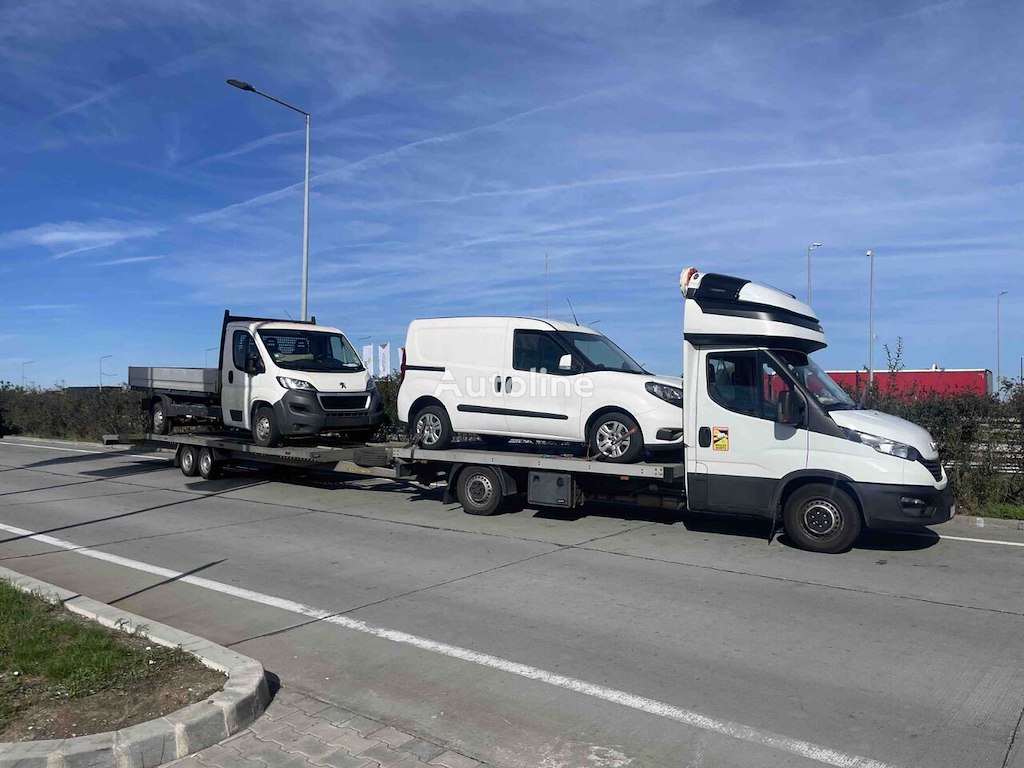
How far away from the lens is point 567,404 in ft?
34.8

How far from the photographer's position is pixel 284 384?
44.3 ft

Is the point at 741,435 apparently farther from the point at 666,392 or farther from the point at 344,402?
the point at 344,402

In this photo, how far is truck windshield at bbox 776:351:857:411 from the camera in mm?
8852

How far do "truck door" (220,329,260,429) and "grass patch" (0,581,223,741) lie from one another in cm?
847

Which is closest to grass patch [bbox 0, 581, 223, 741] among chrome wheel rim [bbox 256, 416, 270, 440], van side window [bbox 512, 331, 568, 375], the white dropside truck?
van side window [bbox 512, 331, 568, 375]

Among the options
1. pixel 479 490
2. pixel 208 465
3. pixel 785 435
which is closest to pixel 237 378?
pixel 208 465

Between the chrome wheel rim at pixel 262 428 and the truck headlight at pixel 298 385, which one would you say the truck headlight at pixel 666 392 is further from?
the chrome wheel rim at pixel 262 428

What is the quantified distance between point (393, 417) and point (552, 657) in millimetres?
12324

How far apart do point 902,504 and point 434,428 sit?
20.2 ft

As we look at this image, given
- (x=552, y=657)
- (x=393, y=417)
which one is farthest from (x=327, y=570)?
(x=393, y=417)

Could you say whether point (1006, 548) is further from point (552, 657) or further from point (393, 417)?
point (393, 417)

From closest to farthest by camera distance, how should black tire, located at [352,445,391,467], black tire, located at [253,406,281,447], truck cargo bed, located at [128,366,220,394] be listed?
black tire, located at [352,445,391,467] < black tire, located at [253,406,281,447] < truck cargo bed, located at [128,366,220,394]

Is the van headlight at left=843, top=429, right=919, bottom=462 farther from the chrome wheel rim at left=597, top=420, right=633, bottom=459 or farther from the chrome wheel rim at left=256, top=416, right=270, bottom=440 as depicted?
the chrome wheel rim at left=256, top=416, right=270, bottom=440

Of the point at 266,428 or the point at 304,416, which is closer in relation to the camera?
the point at 304,416
